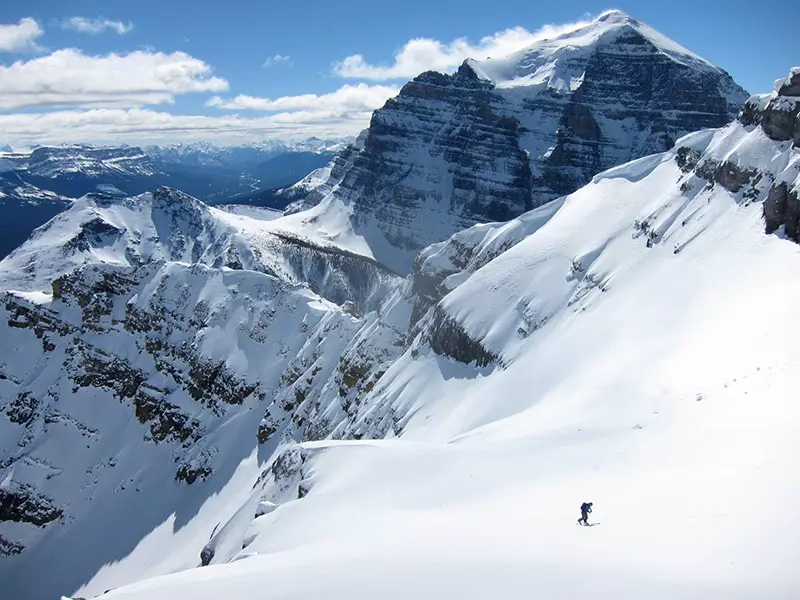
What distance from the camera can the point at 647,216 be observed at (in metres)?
55.5

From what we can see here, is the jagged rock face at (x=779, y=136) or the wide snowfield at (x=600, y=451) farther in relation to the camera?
the jagged rock face at (x=779, y=136)

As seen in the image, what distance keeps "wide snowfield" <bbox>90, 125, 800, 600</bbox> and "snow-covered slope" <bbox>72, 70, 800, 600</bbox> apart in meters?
0.12

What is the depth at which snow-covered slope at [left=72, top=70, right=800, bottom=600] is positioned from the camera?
1591cm

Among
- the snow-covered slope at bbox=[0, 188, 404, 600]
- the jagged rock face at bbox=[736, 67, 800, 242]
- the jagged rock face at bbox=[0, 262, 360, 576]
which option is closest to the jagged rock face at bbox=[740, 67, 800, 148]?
the jagged rock face at bbox=[736, 67, 800, 242]

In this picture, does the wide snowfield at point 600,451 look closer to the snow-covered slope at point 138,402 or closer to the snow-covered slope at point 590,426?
the snow-covered slope at point 590,426

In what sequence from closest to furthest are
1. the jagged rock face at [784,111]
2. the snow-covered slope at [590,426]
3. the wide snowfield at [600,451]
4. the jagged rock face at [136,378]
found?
the wide snowfield at [600,451] < the snow-covered slope at [590,426] < the jagged rock face at [784,111] < the jagged rock face at [136,378]

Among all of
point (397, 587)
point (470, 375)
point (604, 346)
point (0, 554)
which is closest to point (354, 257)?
point (0, 554)

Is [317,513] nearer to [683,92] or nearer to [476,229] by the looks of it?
[476,229]

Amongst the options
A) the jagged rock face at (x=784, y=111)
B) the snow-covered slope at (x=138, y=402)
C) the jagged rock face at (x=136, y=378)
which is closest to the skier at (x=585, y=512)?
the jagged rock face at (x=784, y=111)

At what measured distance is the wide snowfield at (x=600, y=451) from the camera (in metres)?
15.5

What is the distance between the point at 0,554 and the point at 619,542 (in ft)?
363

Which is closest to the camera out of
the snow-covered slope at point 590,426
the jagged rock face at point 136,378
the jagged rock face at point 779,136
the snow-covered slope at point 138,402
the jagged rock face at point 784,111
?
the snow-covered slope at point 590,426

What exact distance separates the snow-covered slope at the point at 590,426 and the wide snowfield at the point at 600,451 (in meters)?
0.12

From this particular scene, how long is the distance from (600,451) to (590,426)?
11.1 ft
